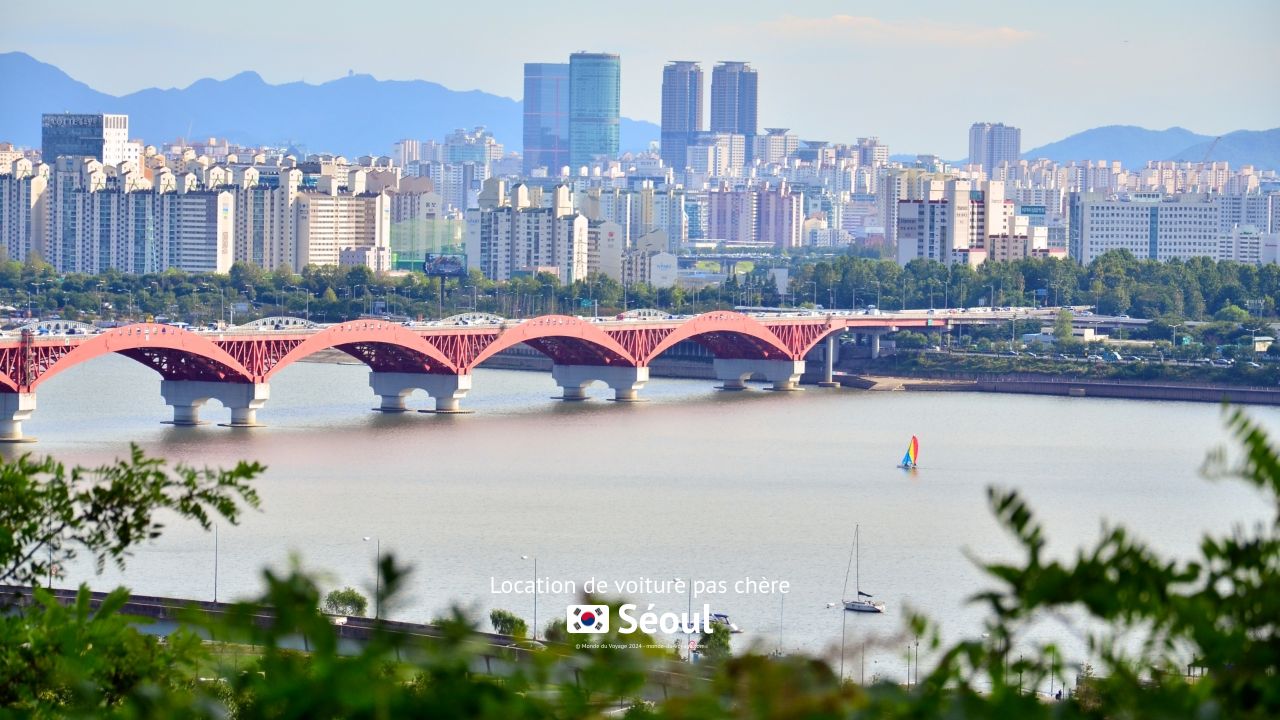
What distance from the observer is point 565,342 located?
30.8 m

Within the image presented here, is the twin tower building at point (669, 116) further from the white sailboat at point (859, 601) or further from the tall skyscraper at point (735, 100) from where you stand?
the white sailboat at point (859, 601)

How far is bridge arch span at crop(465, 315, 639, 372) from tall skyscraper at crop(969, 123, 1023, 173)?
8824cm

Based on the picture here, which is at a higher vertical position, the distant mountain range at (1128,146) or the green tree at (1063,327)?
the distant mountain range at (1128,146)

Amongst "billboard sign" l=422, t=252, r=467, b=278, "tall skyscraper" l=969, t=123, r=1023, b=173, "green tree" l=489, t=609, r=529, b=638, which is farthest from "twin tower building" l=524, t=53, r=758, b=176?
"green tree" l=489, t=609, r=529, b=638

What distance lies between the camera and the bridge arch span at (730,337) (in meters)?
32.1

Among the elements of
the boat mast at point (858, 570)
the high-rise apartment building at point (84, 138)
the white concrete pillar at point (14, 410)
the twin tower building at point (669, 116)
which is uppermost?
the twin tower building at point (669, 116)

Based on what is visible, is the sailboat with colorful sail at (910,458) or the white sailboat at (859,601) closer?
the white sailboat at (859,601)

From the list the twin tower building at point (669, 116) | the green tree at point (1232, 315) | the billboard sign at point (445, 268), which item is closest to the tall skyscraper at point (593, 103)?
the twin tower building at point (669, 116)

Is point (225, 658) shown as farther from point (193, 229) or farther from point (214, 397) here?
point (193, 229)

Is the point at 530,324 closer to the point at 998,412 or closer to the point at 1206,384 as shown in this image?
the point at 998,412

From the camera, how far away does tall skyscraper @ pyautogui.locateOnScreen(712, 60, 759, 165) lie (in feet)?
427

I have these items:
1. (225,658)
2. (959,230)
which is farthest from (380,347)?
(959,230)

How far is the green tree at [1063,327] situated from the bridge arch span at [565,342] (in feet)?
33.4

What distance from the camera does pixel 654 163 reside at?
4813 inches
